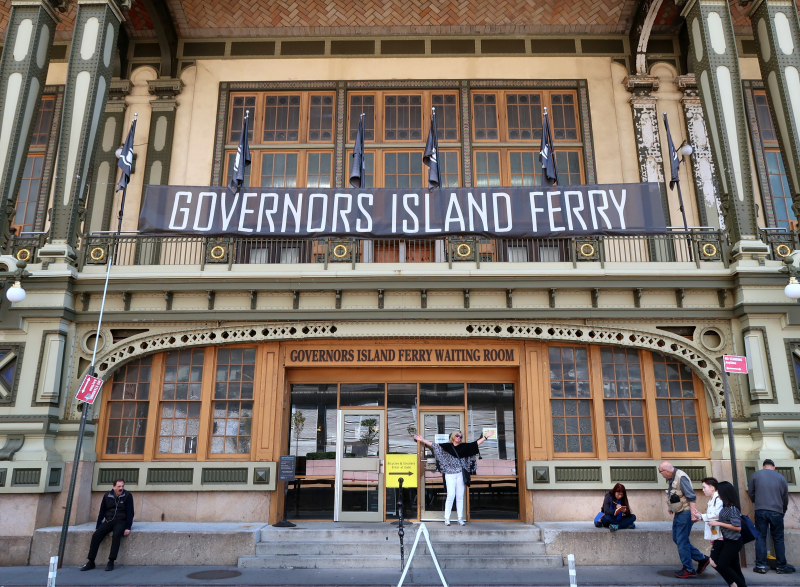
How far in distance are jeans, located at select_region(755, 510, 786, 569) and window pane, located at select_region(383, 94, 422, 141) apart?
37.8 ft

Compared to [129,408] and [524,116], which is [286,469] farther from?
[524,116]

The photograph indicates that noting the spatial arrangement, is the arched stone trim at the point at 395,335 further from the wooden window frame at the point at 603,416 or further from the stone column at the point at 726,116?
the stone column at the point at 726,116

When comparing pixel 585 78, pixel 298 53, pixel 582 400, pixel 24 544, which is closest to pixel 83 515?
pixel 24 544

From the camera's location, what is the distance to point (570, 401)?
1338 cm

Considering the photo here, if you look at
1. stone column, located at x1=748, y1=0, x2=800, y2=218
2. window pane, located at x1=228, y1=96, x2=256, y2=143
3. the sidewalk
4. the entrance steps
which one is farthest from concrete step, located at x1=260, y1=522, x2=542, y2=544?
window pane, located at x1=228, y1=96, x2=256, y2=143

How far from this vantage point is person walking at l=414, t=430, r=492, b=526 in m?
12.4

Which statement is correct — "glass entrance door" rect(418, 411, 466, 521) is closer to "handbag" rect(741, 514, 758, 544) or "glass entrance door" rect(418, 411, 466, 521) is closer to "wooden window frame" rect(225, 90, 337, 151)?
"handbag" rect(741, 514, 758, 544)

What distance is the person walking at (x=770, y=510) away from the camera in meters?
10.5

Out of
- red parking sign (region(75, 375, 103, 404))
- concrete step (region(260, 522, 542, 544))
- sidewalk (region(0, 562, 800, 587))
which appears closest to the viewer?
sidewalk (region(0, 562, 800, 587))

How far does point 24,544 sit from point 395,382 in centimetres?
765

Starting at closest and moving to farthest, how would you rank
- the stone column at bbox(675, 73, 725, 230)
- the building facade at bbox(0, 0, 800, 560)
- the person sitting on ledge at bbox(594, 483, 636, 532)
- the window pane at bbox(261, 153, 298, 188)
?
the person sitting on ledge at bbox(594, 483, 636, 532)
the building facade at bbox(0, 0, 800, 560)
the stone column at bbox(675, 73, 725, 230)
the window pane at bbox(261, 153, 298, 188)

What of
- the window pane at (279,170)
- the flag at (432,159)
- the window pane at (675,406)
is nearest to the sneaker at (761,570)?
the window pane at (675,406)

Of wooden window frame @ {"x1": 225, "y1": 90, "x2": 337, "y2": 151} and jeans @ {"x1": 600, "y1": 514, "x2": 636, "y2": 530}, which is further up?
wooden window frame @ {"x1": 225, "y1": 90, "x2": 337, "y2": 151}

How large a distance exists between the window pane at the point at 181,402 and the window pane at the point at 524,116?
32.4ft
